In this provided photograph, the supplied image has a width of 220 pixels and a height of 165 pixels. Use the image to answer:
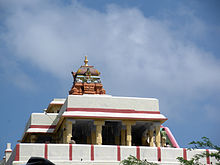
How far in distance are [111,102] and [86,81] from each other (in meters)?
11.1

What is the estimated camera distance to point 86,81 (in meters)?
41.3

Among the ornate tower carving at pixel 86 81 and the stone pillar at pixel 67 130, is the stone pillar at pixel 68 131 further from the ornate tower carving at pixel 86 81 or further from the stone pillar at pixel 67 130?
the ornate tower carving at pixel 86 81

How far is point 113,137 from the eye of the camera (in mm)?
33031

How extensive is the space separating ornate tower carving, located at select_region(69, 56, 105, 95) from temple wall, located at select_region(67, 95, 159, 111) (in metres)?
9.31

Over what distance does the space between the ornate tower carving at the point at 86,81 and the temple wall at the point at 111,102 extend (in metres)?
9.31

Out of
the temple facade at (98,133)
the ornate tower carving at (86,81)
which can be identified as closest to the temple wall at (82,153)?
the temple facade at (98,133)

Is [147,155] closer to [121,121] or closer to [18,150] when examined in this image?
[121,121]

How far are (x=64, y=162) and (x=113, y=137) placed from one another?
28.1 ft

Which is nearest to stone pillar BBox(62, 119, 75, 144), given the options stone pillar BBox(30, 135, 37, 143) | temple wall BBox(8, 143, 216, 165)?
temple wall BBox(8, 143, 216, 165)

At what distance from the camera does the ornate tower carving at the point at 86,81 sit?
4019 cm

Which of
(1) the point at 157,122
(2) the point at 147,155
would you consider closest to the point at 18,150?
(2) the point at 147,155

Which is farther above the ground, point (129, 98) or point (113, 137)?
point (129, 98)

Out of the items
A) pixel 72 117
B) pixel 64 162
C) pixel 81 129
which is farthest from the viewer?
pixel 81 129

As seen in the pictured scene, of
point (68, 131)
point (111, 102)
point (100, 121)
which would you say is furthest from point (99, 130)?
point (111, 102)
